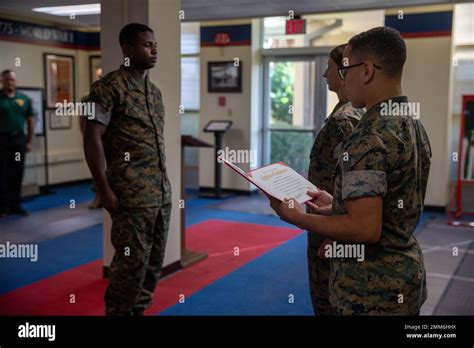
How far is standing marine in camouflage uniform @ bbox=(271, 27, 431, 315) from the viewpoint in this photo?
57.6 inches

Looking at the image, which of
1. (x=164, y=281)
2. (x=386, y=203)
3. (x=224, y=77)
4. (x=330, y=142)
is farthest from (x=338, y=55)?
(x=224, y=77)

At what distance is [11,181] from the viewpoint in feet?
20.5

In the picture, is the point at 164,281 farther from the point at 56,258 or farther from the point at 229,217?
the point at 229,217

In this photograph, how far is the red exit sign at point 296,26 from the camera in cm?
658

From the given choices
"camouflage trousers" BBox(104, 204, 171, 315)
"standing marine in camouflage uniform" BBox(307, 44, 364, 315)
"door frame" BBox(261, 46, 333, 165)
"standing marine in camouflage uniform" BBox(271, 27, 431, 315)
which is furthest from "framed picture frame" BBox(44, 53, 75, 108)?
"standing marine in camouflage uniform" BBox(271, 27, 431, 315)

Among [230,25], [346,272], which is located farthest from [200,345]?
[230,25]

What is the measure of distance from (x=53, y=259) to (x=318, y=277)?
2.92 metres

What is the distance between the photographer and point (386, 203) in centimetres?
153

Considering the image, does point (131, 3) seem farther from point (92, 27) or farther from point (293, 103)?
point (92, 27)

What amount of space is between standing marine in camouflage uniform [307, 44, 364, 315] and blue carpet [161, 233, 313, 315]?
A: 0.98 metres

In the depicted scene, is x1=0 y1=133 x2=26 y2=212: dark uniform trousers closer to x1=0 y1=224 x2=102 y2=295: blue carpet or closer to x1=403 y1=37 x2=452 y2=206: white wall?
x1=0 y1=224 x2=102 y2=295: blue carpet

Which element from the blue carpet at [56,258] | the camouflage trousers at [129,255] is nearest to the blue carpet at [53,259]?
the blue carpet at [56,258]

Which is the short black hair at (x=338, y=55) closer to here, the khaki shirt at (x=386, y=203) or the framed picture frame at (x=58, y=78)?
the khaki shirt at (x=386, y=203)

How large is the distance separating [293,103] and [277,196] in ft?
20.2
